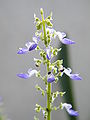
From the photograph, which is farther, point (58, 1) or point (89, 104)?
point (89, 104)

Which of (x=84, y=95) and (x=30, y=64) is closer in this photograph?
(x=30, y=64)

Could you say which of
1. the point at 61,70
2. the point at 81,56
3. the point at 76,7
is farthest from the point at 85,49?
the point at 61,70

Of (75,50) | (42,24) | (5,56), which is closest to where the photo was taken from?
(42,24)

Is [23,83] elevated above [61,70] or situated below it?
above

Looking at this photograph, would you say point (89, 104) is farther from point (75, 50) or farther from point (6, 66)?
point (6, 66)

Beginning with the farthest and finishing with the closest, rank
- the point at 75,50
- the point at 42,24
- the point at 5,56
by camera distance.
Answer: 1. the point at 75,50
2. the point at 5,56
3. the point at 42,24

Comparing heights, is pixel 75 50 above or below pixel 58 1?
below

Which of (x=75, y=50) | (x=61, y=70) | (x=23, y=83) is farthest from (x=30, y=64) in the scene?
(x=61, y=70)

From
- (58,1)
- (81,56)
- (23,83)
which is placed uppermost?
(58,1)

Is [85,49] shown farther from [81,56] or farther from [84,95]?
[84,95]
